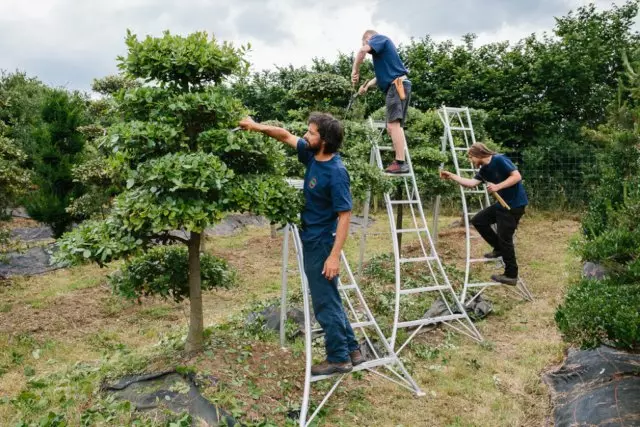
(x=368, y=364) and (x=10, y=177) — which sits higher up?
(x=10, y=177)

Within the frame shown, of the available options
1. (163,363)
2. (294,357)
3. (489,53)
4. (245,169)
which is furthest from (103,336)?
(489,53)

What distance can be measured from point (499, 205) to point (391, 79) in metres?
2.00

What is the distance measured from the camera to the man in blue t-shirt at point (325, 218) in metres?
3.63

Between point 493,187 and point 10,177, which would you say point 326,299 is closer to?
point 493,187

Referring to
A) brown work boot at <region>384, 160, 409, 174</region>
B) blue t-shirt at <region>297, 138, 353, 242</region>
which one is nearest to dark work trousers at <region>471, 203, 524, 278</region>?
brown work boot at <region>384, 160, 409, 174</region>

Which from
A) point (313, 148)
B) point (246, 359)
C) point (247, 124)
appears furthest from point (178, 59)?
point (246, 359)

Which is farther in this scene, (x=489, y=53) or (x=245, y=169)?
(x=489, y=53)

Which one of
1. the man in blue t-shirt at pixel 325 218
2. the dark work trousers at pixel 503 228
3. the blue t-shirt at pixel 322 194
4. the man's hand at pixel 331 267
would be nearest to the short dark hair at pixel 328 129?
the man in blue t-shirt at pixel 325 218

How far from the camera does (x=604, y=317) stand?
3299 millimetres

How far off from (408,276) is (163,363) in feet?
14.7

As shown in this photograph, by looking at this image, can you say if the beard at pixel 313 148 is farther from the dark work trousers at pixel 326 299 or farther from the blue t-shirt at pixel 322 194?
the dark work trousers at pixel 326 299

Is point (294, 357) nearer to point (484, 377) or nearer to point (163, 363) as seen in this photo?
point (163, 363)

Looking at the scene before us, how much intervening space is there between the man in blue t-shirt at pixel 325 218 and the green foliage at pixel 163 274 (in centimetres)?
96

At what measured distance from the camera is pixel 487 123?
520 inches
